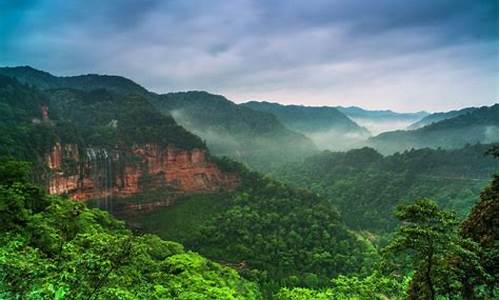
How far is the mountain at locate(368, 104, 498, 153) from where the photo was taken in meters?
79.0

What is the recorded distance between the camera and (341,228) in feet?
125

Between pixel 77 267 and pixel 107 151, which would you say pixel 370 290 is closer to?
pixel 77 267

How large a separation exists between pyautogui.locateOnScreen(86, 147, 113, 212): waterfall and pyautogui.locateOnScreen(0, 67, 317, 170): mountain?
1646 inches

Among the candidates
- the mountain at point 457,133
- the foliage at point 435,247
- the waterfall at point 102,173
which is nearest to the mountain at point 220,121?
the mountain at point 457,133

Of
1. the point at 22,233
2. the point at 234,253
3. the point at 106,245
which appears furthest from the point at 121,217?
the point at 106,245

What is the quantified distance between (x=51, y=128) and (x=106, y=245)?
122ft

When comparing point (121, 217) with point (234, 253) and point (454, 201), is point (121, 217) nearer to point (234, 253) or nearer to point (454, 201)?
point (234, 253)

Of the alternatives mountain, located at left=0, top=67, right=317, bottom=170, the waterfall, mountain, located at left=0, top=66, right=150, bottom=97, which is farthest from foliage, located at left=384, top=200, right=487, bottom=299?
mountain, located at left=0, top=67, right=317, bottom=170

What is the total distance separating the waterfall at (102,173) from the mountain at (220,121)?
41797 mm

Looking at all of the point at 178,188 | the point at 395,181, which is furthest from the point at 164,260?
the point at 395,181

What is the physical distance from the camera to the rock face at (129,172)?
125 feet

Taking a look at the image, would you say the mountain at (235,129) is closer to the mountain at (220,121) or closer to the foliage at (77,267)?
the mountain at (220,121)

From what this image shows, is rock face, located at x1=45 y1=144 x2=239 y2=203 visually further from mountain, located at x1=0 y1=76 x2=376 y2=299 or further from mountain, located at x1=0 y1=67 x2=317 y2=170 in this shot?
mountain, located at x1=0 y1=67 x2=317 y2=170

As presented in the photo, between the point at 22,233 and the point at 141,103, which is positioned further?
the point at 141,103
